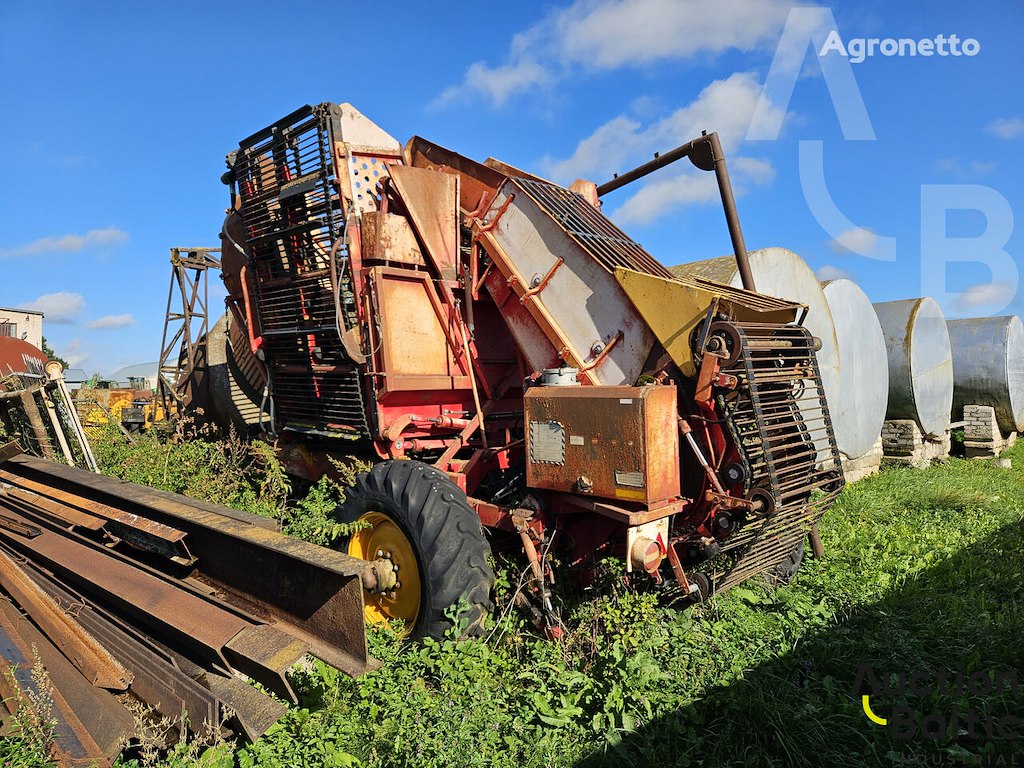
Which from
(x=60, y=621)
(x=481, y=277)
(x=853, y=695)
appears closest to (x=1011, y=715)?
(x=853, y=695)

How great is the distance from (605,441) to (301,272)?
2967 mm

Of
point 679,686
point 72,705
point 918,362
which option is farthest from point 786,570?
point 918,362

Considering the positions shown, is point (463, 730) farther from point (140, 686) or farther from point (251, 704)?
point (140, 686)

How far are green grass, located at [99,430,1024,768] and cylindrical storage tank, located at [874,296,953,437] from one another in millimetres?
6902

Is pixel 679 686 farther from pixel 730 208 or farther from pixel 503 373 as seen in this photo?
pixel 730 208

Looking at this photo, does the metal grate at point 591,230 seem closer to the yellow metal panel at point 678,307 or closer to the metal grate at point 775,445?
the yellow metal panel at point 678,307

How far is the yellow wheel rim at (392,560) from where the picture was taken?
151 inches

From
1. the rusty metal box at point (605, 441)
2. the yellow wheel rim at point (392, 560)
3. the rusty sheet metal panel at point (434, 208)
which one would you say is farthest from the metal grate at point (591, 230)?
the yellow wheel rim at point (392, 560)

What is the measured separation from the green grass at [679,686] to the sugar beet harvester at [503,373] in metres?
0.26

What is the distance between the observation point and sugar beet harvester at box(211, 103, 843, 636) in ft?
11.5

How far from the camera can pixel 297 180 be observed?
197 inches

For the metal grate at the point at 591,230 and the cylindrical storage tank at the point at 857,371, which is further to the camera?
the cylindrical storage tank at the point at 857,371

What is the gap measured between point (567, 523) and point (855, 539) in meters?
3.24

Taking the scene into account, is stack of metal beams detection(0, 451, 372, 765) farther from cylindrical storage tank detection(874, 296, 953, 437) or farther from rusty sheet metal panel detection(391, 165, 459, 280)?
cylindrical storage tank detection(874, 296, 953, 437)
